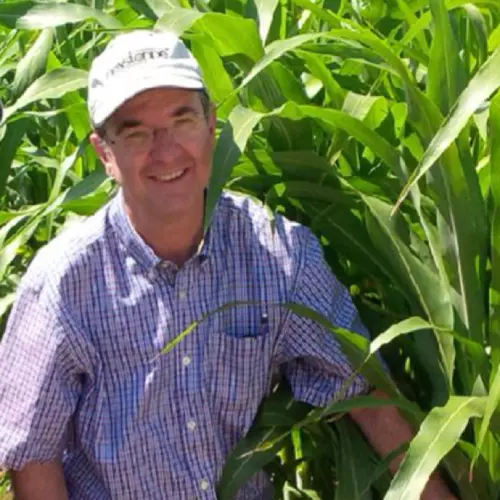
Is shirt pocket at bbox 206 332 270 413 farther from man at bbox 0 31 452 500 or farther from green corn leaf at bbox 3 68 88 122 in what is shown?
green corn leaf at bbox 3 68 88 122

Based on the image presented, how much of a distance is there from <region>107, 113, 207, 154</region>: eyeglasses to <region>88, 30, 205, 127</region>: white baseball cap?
40 millimetres

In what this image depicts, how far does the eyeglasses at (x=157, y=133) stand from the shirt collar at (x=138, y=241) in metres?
0.12

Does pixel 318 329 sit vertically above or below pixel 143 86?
below

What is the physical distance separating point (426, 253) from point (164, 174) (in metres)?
0.38

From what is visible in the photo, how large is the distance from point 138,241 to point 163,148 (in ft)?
0.53

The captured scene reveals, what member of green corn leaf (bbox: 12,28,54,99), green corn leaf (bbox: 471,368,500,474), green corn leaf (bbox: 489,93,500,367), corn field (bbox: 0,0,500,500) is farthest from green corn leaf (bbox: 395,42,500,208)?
green corn leaf (bbox: 12,28,54,99)

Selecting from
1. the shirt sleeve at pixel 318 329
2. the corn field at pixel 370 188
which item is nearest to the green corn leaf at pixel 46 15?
the corn field at pixel 370 188

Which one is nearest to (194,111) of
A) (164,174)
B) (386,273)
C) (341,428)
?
(164,174)

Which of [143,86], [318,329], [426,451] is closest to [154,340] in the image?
[318,329]

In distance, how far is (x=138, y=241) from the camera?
6.50 ft

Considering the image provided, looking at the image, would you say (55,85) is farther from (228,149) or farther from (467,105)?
(467,105)

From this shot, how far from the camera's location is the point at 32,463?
6.58 ft

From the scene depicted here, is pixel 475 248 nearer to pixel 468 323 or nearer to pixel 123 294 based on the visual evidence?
pixel 468 323

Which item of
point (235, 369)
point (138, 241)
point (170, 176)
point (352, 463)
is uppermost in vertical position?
point (170, 176)
